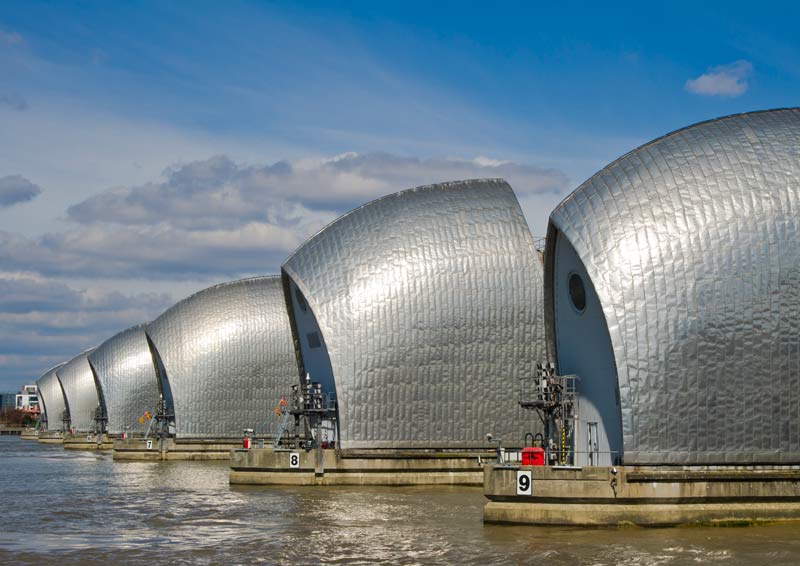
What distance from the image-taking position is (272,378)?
257ft

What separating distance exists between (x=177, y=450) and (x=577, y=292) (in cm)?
4715

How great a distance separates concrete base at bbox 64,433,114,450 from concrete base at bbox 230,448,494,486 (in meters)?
57.6

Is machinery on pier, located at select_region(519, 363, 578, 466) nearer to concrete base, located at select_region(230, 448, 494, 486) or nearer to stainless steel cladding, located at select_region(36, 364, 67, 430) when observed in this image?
concrete base, located at select_region(230, 448, 494, 486)

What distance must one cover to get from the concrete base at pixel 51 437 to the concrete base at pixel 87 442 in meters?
17.1

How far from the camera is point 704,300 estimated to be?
35688mm

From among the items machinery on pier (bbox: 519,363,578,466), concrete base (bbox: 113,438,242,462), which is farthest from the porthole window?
concrete base (bbox: 113,438,242,462)

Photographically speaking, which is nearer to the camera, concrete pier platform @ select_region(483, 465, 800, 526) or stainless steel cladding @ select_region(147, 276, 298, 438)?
concrete pier platform @ select_region(483, 465, 800, 526)

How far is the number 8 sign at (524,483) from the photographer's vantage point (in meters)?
34.8

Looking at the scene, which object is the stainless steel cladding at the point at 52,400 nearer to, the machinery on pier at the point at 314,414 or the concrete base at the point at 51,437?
the concrete base at the point at 51,437

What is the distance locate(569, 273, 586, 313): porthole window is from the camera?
129ft

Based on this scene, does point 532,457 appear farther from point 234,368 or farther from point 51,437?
point 51,437

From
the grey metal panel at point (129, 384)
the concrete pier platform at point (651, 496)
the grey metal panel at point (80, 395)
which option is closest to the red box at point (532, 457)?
the concrete pier platform at point (651, 496)

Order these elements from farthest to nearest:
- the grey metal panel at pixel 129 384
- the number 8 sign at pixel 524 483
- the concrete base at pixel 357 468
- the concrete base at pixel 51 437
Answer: the concrete base at pixel 51 437, the grey metal panel at pixel 129 384, the concrete base at pixel 357 468, the number 8 sign at pixel 524 483

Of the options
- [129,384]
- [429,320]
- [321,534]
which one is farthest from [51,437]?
[321,534]
